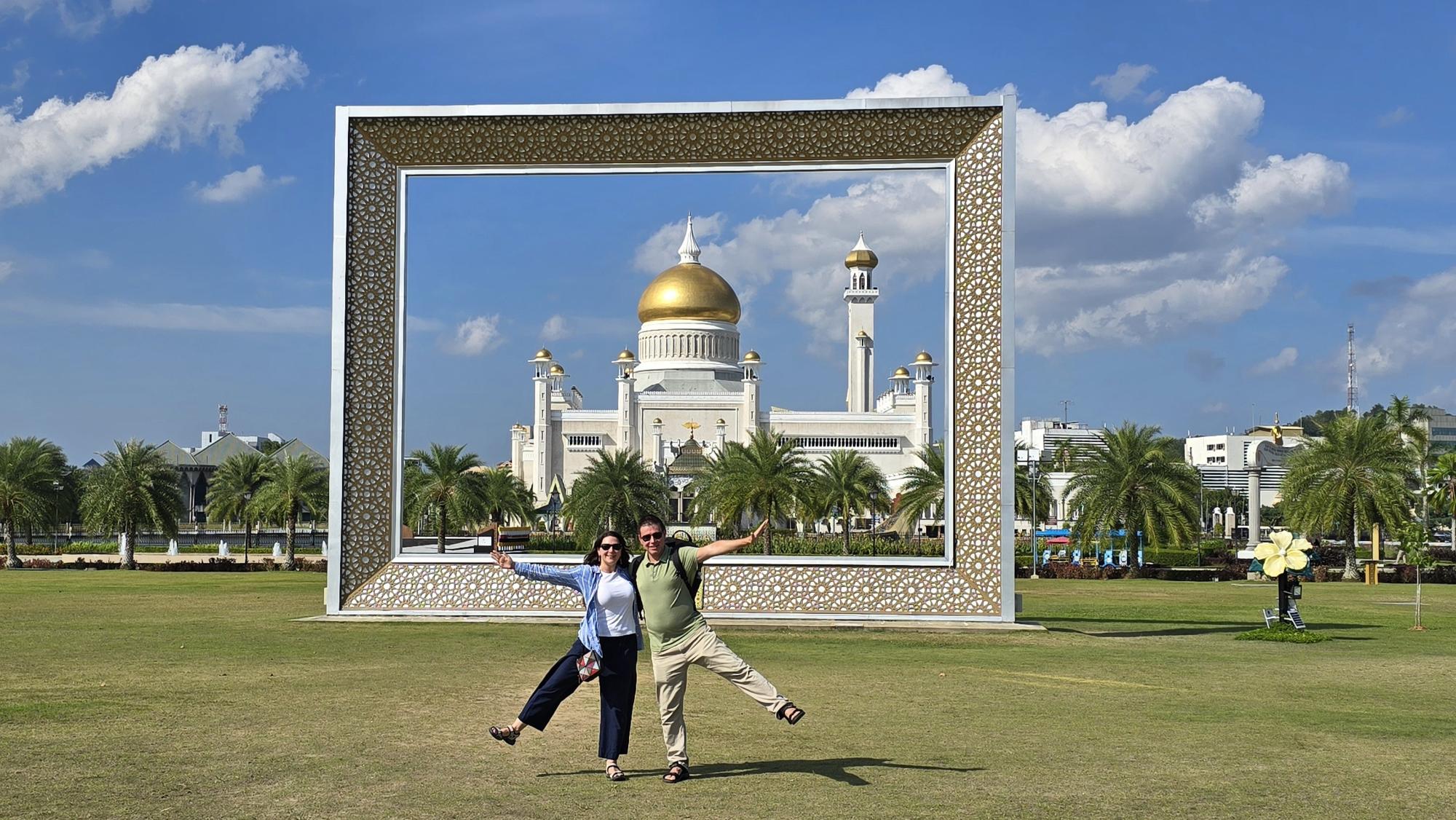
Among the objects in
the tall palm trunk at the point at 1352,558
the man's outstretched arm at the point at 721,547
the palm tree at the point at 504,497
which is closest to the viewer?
the man's outstretched arm at the point at 721,547

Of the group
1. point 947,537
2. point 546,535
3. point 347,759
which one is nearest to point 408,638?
point 947,537

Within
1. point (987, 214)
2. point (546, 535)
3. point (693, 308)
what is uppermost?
point (693, 308)

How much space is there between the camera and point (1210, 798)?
612 centimetres

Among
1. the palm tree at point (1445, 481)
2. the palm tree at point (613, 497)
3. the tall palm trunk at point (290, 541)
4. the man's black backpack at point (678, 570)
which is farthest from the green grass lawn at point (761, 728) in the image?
the tall palm trunk at point (290, 541)

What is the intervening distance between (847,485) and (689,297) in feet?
94.5

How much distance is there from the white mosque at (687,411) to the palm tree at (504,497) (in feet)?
65.0

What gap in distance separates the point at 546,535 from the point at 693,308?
27072 mm

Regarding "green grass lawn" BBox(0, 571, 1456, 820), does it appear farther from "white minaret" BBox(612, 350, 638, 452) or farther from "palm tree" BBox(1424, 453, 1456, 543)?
"white minaret" BBox(612, 350, 638, 452)

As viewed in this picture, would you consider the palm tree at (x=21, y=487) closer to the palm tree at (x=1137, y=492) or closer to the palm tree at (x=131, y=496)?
the palm tree at (x=131, y=496)

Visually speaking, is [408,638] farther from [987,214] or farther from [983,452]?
[987,214]

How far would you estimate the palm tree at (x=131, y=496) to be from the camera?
32062mm

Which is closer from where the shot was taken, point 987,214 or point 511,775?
point 511,775

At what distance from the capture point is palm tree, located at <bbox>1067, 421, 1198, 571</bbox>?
30609 millimetres

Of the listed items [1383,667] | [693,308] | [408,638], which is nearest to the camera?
[1383,667]
